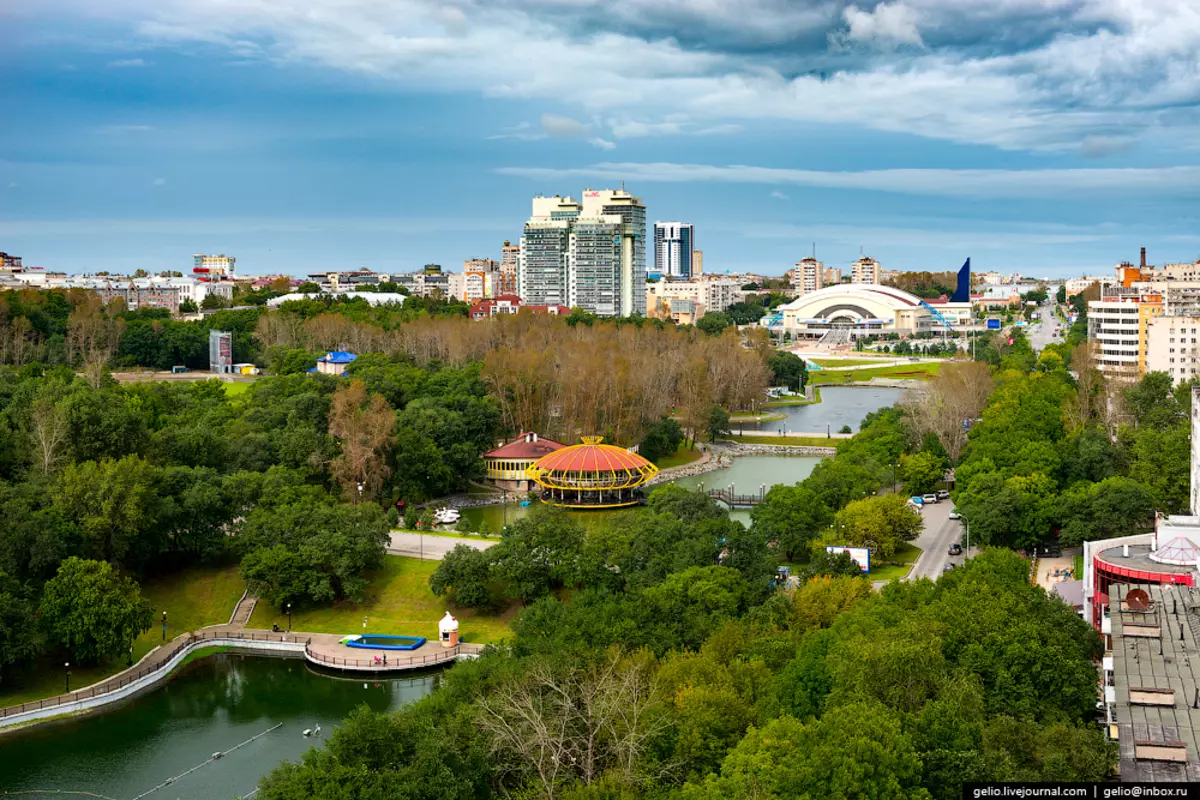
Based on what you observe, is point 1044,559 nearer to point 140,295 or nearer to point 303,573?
point 303,573

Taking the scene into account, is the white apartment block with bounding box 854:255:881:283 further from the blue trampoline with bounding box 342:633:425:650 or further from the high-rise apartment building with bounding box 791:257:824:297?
the blue trampoline with bounding box 342:633:425:650

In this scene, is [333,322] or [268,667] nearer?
[268,667]

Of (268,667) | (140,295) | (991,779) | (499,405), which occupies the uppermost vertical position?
(140,295)

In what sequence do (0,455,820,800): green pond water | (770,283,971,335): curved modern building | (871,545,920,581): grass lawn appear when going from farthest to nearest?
1. (770,283,971,335): curved modern building
2. (871,545,920,581): grass lawn
3. (0,455,820,800): green pond water

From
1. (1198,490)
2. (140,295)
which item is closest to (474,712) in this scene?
(1198,490)

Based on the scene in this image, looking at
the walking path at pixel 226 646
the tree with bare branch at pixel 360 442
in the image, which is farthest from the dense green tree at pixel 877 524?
the tree with bare branch at pixel 360 442

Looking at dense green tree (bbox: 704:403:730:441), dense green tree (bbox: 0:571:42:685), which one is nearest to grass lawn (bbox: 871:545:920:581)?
dense green tree (bbox: 0:571:42:685)

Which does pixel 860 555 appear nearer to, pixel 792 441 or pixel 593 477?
pixel 593 477

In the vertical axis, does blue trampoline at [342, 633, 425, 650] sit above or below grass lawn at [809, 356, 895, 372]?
below
